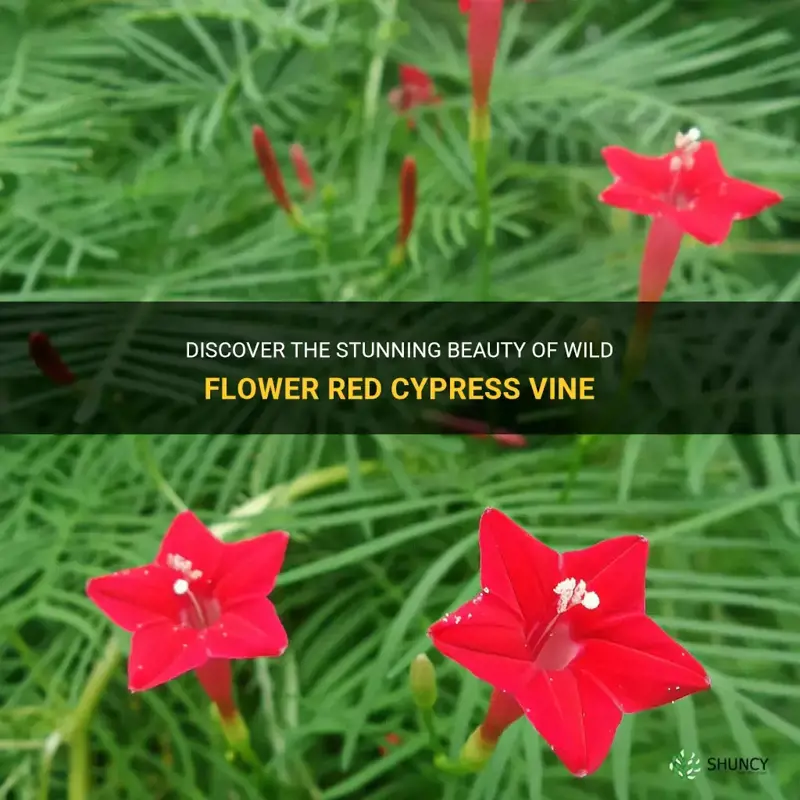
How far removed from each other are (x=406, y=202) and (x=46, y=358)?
0.68 feet

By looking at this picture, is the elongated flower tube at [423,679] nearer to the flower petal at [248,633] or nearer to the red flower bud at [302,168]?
the flower petal at [248,633]

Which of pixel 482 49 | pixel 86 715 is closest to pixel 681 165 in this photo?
pixel 482 49

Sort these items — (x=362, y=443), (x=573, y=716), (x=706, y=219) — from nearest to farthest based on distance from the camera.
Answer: (x=573, y=716) → (x=706, y=219) → (x=362, y=443)

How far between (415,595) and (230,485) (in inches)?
5.3

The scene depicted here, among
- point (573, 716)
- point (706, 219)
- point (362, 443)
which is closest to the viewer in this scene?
point (573, 716)

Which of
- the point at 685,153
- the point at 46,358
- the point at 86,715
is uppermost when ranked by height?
the point at 685,153

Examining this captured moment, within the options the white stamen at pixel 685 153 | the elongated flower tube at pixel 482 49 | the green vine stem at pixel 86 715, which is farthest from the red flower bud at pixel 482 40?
the green vine stem at pixel 86 715

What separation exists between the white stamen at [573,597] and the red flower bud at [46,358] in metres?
0.25

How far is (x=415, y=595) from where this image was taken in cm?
37

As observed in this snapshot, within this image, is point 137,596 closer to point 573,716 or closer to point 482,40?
point 573,716

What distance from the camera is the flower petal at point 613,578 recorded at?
281 mm

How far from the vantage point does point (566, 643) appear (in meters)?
0.29

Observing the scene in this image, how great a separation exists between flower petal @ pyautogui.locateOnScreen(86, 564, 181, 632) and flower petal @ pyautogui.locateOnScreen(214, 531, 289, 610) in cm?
2

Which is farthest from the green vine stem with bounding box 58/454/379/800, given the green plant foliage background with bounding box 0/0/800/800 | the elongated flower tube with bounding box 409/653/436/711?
the elongated flower tube with bounding box 409/653/436/711
